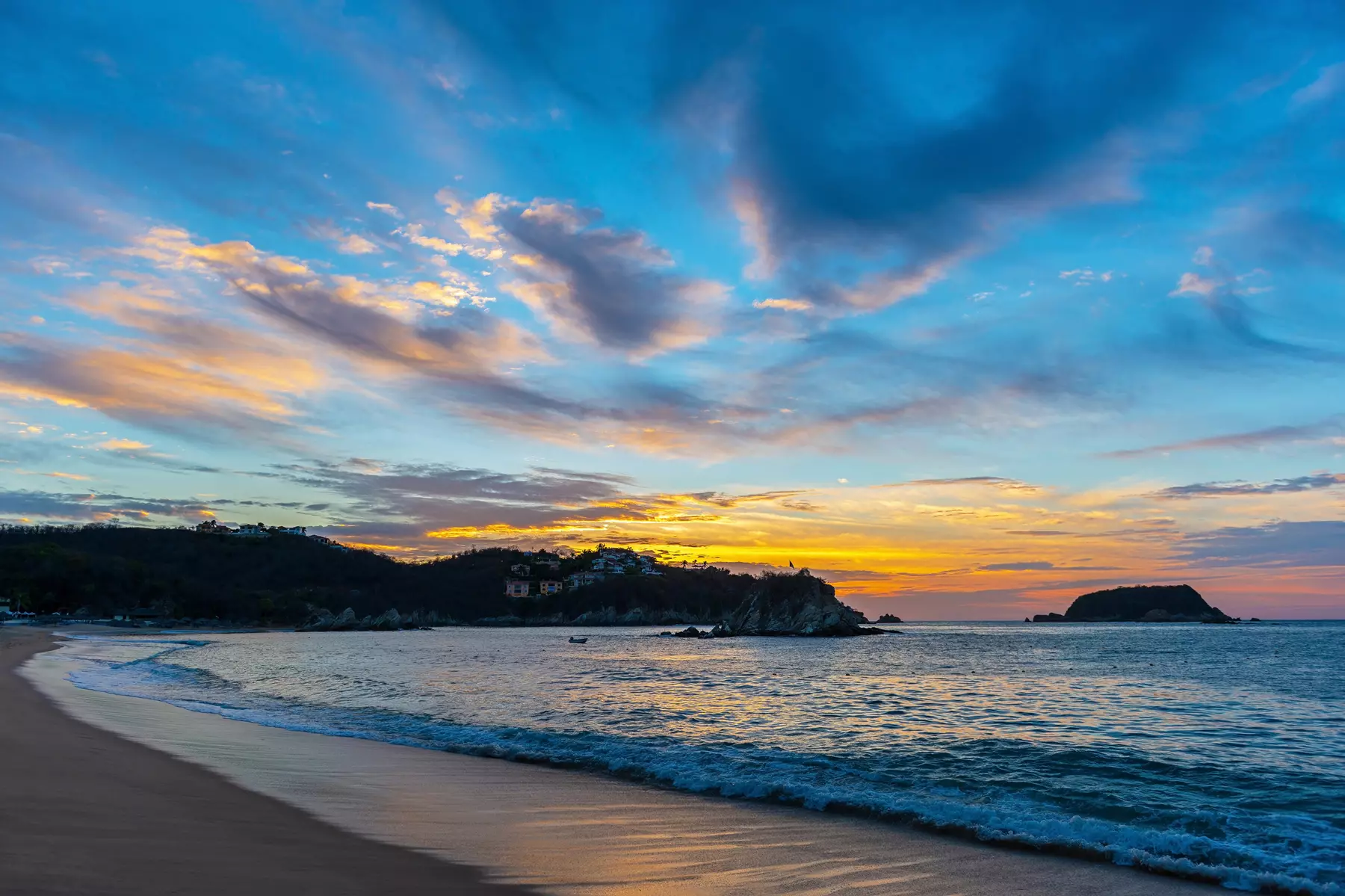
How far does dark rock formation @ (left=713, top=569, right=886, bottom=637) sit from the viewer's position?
401 ft

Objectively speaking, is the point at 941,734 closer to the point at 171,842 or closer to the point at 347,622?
the point at 171,842

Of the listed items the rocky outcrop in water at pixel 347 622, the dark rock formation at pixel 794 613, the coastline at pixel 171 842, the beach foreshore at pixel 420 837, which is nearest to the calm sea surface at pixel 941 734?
the beach foreshore at pixel 420 837

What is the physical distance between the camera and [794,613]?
12838 centimetres

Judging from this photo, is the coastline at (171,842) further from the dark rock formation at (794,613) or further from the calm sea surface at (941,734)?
the dark rock formation at (794,613)

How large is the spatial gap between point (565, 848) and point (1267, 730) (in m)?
22.6

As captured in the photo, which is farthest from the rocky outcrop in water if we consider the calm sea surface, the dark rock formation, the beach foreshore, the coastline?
the coastline

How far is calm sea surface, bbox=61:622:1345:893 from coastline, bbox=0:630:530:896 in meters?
7.05

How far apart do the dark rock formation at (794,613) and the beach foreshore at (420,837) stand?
370ft

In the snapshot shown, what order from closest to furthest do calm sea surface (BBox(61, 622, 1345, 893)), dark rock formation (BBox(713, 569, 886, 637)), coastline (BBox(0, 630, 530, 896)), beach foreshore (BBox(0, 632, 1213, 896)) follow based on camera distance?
coastline (BBox(0, 630, 530, 896)) → beach foreshore (BBox(0, 632, 1213, 896)) → calm sea surface (BBox(61, 622, 1345, 893)) → dark rock formation (BBox(713, 569, 886, 637))

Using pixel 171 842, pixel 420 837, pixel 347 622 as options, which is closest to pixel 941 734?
pixel 420 837

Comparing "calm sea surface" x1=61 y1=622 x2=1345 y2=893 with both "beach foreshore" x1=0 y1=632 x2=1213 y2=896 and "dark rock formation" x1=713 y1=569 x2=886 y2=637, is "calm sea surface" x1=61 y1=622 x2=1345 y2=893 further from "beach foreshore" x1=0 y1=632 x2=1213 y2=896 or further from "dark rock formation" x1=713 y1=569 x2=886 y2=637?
"dark rock formation" x1=713 y1=569 x2=886 y2=637

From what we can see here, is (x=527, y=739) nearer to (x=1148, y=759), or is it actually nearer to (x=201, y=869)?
(x=201, y=869)

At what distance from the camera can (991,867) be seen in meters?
9.05

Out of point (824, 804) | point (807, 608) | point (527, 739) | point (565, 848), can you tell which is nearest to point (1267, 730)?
point (824, 804)
